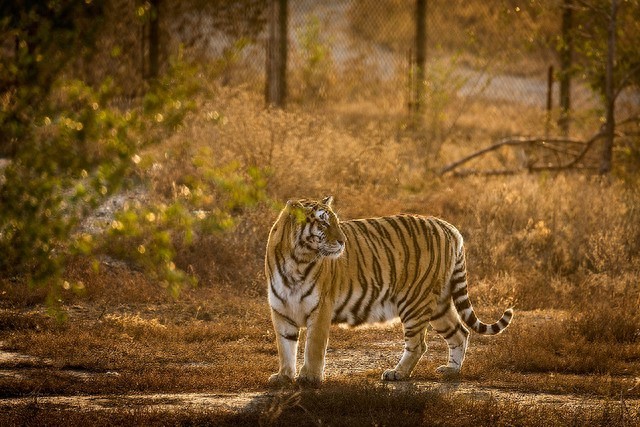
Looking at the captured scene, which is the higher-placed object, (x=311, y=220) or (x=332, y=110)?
(x=332, y=110)

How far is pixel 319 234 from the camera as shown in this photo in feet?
25.9

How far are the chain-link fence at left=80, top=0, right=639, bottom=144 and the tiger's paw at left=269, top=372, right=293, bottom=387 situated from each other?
309 cm

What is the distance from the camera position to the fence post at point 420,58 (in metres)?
17.6

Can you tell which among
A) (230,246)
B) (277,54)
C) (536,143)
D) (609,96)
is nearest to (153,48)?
(277,54)

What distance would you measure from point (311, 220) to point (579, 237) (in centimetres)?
624

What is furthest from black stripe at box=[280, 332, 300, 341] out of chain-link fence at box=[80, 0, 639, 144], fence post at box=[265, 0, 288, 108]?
fence post at box=[265, 0, 288, 108]

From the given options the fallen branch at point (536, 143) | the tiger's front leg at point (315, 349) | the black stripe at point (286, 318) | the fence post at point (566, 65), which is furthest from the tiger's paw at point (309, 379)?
the fence post at point (566, 65)

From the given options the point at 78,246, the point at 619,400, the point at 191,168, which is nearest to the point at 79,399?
the point at 78,246

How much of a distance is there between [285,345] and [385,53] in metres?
23.0

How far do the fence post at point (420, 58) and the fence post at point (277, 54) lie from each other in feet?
7.53

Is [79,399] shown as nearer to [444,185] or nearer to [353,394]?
[353,394]

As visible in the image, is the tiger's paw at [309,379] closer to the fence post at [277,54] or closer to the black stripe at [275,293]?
the black stripe at [275,293]

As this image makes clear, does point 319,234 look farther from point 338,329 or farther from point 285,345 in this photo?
point 338,329

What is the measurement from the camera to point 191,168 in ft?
47.6
